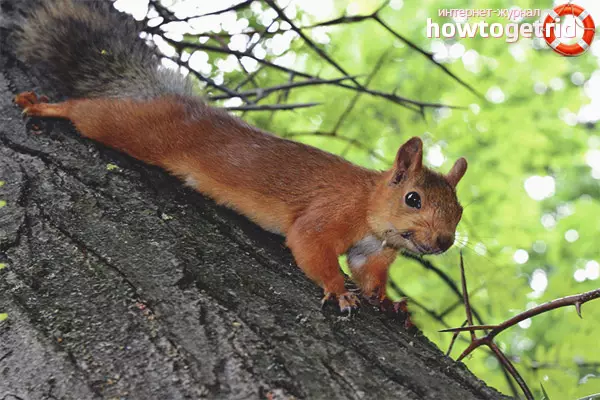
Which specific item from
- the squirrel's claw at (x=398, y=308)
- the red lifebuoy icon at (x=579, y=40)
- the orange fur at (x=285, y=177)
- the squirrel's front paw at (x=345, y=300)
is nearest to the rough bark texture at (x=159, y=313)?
the squirrel's front paw at (x=345, y=300)

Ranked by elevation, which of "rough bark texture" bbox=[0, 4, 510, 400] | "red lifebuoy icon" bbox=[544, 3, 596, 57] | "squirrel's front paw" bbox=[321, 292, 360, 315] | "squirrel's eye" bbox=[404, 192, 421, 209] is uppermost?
"red lifebuoy icon" bbox=[544, 3, 596, 57]

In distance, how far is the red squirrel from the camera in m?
2.81

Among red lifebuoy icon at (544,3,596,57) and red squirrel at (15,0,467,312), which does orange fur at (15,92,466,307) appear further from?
red lifebuoy icon at (544,3,596,57)

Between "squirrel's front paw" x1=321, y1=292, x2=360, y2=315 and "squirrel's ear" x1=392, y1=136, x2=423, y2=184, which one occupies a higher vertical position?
"squirrel's ear" x1=392, y1=136, x2=423, y2=184

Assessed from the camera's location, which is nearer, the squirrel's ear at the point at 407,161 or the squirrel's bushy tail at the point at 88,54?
the squirrel's ear at the point at 407,161

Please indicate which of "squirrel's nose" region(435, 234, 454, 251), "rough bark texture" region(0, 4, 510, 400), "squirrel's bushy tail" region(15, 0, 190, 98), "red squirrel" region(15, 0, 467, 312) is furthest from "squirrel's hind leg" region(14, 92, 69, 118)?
"squirrel's nose" region(435, 234, 454, 251)

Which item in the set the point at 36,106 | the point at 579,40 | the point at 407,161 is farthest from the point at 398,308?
the point at 579,40

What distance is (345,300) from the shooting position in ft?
6.70

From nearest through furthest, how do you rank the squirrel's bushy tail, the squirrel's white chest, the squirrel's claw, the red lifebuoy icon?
1. the squirrel's claw
2. the squirrel's white chest
3. the squirrel's bushy tail
4. the red lifebuoy icon

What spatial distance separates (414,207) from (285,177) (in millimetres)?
640

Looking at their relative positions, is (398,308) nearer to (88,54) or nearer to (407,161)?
(407,161)

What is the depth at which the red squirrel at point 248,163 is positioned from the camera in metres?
2.81

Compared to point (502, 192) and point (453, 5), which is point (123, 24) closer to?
point (502, 192)

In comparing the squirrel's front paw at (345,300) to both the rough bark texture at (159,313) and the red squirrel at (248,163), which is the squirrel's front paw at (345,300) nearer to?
the rough bark texture at (159,313)
